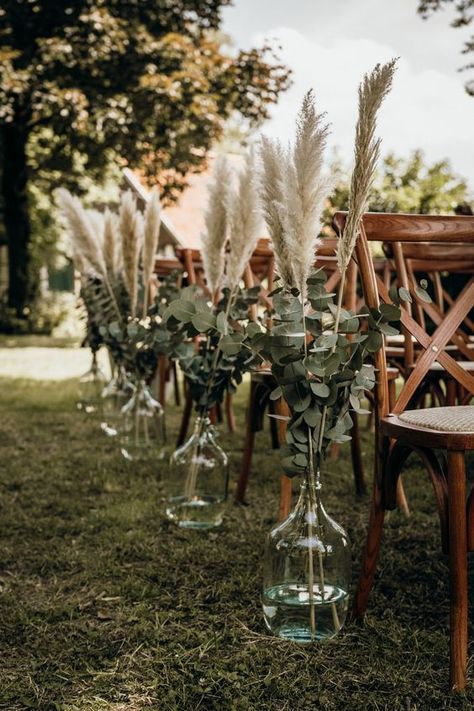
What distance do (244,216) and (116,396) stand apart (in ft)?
7.08

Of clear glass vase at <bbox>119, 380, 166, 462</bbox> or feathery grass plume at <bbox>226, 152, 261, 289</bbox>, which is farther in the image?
clear glass vase at <bbox>119, 380, 166, 462</bbox>

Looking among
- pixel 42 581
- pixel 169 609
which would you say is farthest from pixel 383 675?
pixel 42 581

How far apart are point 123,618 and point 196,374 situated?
45.8 inches

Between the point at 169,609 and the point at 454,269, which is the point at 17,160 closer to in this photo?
the point at 454,269

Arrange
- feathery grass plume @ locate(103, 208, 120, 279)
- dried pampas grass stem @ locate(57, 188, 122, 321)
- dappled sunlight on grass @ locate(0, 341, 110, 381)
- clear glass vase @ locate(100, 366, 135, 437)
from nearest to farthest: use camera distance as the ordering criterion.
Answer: feathery grass plume @ locate(103, 208, 120, 279) → dried pampas grass stem @ locate(57, 188, 122, 321) → clear glass vase @ locate(100, 366, 135, 437) → dappled sunlight on grass @ locate(0, 341, 110, 381)

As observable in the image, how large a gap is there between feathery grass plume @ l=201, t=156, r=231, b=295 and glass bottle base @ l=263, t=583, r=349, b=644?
147cm

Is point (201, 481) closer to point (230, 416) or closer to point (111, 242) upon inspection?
point (111, 242)

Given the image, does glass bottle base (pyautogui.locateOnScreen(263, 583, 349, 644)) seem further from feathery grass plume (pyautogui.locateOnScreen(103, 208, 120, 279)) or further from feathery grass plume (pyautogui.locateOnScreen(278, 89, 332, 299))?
feathery grass plume (pyautogui.locateOnScreen(103, 208, 120, 279))

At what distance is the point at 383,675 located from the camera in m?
2.07

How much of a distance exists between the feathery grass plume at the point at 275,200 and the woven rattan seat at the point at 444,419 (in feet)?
1.67

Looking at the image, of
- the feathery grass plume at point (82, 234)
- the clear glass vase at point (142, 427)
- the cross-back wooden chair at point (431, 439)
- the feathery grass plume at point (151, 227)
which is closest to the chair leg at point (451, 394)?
the cross-back wooden chair at point (431, 439)

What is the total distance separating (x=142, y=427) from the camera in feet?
14.7

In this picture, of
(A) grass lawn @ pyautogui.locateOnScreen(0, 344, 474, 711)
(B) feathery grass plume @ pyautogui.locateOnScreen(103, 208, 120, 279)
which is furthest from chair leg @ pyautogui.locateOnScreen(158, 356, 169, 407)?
(A) grass lawn @ pyautogui.locateOnScreen(0, 344, 474, 711)

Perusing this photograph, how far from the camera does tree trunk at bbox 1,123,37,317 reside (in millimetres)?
16141
